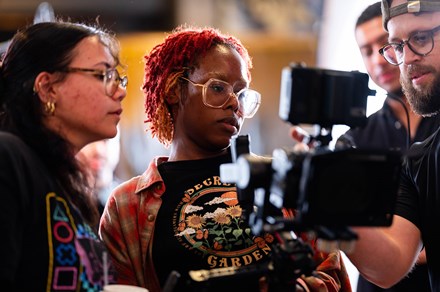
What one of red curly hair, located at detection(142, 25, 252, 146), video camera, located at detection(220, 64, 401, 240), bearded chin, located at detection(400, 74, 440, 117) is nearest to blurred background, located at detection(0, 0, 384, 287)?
red curly hair, located at detection(142, 25, 252, 146)

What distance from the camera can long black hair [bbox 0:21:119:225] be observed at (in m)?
1.76

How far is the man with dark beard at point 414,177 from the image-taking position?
2053 mm

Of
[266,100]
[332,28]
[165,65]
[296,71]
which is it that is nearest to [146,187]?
[165,65]

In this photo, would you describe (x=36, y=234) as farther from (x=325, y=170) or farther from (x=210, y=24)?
(x=210, y=24)

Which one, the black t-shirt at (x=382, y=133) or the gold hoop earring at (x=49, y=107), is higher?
the gold hoop earring at (x=49, y=107)

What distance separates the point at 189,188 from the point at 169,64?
14.8 inches

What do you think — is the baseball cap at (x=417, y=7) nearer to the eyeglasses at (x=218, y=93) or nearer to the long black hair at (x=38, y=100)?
the eyeglasses at (x=218, y=93)

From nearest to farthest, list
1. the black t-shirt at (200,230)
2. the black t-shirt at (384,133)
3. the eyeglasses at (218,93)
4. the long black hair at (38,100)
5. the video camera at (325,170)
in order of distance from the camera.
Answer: the video camera at (325,170), the long black hair at (38,100), the black t-shirt at (200,230), the eyeglasses at (218,93), the black t-shirt at (384,133)

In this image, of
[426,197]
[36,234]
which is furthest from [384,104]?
[36,234]

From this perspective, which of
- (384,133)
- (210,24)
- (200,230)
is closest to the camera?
(200,230)

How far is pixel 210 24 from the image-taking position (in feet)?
16.8

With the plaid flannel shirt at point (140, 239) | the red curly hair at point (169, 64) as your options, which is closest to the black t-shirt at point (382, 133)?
the red curly hair at point (169, 64)

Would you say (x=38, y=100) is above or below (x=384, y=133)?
above

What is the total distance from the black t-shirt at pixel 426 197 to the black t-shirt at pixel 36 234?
91 cm
